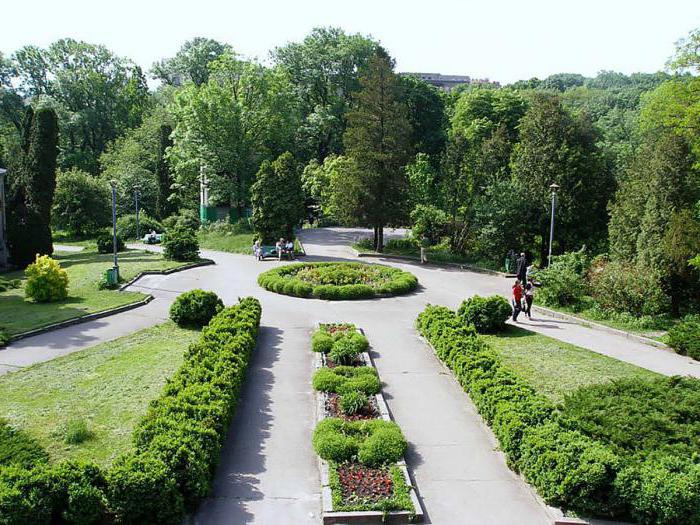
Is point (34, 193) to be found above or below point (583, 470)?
above

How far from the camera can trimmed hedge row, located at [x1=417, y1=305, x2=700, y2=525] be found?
8555 millimetres

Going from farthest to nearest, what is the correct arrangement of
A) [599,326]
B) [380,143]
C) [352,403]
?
[380,143], [599,326], [352,403]

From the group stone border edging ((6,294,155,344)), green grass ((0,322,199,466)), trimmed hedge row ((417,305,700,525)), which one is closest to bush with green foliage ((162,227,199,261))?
stone border edging ((6,294,155,344))

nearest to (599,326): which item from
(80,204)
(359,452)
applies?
(359,452)

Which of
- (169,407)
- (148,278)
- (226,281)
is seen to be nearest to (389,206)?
(226,281)

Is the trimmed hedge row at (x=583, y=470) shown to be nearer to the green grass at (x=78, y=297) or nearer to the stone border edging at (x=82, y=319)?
the stone border edging at (x=82, y=319)

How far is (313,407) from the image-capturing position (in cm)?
1282

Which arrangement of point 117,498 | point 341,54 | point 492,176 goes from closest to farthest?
point 117,498
point 492,176
point 341,54

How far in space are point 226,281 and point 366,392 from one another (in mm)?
15525

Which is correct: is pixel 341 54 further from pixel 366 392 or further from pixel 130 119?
pixel 366 392

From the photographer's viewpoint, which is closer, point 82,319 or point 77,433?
point 77,433

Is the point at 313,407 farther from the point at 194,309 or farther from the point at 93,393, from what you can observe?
the point at 194,309

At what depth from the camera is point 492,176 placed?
32.5 m

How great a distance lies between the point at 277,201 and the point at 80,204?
57.8 feet
